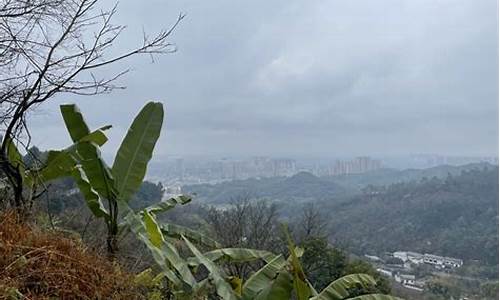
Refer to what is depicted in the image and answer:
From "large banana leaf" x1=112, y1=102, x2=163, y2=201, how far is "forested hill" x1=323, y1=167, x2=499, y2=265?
2.41 metres

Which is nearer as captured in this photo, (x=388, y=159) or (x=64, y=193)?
(x=64, y=193)

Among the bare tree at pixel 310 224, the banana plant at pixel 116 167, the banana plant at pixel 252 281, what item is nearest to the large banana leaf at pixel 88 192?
the banana plant at pixel 116 167

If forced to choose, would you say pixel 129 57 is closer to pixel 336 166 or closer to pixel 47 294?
pixel 47 294

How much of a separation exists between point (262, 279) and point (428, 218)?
19.4ft

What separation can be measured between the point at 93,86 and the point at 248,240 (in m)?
4.34

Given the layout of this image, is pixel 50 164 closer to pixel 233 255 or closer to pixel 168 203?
pixel 168 203

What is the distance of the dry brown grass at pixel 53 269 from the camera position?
1983mm

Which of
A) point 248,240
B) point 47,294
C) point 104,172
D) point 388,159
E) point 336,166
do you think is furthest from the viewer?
point 336,166

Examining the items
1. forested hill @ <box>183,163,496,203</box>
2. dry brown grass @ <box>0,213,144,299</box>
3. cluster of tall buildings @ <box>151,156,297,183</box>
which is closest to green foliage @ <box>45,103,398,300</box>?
dry brown grass @ <box>0,213,144,299</box>

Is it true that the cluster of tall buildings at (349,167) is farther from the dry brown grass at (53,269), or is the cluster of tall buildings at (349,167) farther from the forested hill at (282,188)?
the dry brown grass at (53,269)

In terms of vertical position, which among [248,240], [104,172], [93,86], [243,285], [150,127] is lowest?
[248,240]

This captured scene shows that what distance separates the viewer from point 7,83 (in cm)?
320

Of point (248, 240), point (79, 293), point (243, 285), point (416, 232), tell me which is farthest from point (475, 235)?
point (79, 293)

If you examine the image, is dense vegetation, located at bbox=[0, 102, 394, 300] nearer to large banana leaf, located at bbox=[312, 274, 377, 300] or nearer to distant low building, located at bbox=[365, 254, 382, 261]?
large banana leaf, located at bbox=[312, 274, 377, 300]
